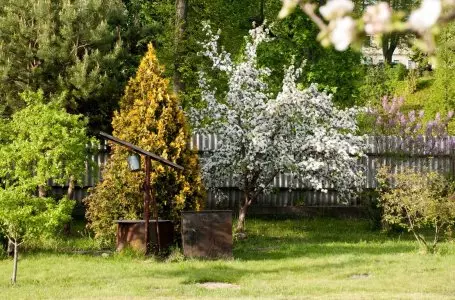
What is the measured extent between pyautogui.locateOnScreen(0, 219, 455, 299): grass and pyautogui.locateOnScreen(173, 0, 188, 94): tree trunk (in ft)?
32.5

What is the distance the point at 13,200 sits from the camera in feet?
44.9

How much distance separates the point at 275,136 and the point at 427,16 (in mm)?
18755

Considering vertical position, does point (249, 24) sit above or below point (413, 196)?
above

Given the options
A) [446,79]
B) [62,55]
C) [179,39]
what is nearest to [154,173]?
[62,55]

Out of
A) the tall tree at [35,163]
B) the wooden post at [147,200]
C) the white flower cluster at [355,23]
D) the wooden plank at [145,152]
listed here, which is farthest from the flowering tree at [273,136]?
the white flower cluster at [355,23]

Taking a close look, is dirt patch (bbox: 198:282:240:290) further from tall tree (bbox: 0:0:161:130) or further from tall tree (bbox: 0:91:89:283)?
tall tree (bbox: 0:0:161:130)

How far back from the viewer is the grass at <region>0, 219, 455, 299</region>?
40.2 ft

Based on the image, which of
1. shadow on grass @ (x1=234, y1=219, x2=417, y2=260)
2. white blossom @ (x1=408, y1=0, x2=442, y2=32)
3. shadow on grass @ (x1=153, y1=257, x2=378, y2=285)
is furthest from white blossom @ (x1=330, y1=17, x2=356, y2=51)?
shadow on grass @ (x1=234, y1=219, x2=417, y2=260)

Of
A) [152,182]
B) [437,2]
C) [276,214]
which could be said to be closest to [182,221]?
[152,182]

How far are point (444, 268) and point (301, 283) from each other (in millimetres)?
3504

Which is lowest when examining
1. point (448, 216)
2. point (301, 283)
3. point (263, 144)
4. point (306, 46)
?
point (301, 283)

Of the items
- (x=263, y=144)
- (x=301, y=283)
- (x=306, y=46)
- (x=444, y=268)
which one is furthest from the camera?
(x=306, y=46)

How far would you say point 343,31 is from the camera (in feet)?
6.66

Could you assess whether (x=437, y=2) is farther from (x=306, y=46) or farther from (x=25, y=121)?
(x=306, y=46)
